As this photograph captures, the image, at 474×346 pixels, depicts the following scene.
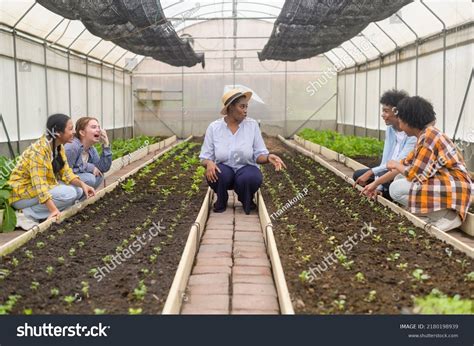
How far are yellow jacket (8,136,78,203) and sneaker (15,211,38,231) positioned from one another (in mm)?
236

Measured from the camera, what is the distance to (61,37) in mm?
11516

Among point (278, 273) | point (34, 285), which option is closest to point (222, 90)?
point (278, 273)

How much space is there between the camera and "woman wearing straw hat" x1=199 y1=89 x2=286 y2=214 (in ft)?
18.9

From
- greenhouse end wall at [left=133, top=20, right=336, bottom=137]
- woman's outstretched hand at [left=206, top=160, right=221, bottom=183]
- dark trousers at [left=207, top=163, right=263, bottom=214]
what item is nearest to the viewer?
woman's outstretched hand at [left=206, top=160, right=221, bottom=183]

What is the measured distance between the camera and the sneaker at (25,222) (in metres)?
5.16

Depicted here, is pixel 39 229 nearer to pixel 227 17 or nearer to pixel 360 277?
pixel 360 277

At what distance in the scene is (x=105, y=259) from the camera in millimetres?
3871

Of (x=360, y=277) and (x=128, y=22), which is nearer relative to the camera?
(x=360, y=277)

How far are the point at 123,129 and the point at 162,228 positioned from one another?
12941 mm

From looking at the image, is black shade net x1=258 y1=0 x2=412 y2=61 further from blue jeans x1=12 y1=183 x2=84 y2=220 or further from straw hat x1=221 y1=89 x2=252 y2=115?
blue jeans x1=12 y1=183 x2=84 y2=220

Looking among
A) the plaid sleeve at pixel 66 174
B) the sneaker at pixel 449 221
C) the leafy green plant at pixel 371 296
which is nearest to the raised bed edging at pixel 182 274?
the leafy green plant at pixel 371 296

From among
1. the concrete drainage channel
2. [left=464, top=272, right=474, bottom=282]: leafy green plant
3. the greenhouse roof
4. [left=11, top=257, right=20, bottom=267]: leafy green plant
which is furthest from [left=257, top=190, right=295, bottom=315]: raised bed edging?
the greenhouse roof

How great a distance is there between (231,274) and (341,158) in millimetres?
7100

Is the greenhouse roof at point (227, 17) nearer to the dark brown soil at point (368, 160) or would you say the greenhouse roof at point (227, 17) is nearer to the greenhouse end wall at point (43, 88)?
the greenhouse end wall at point (43, 88)
